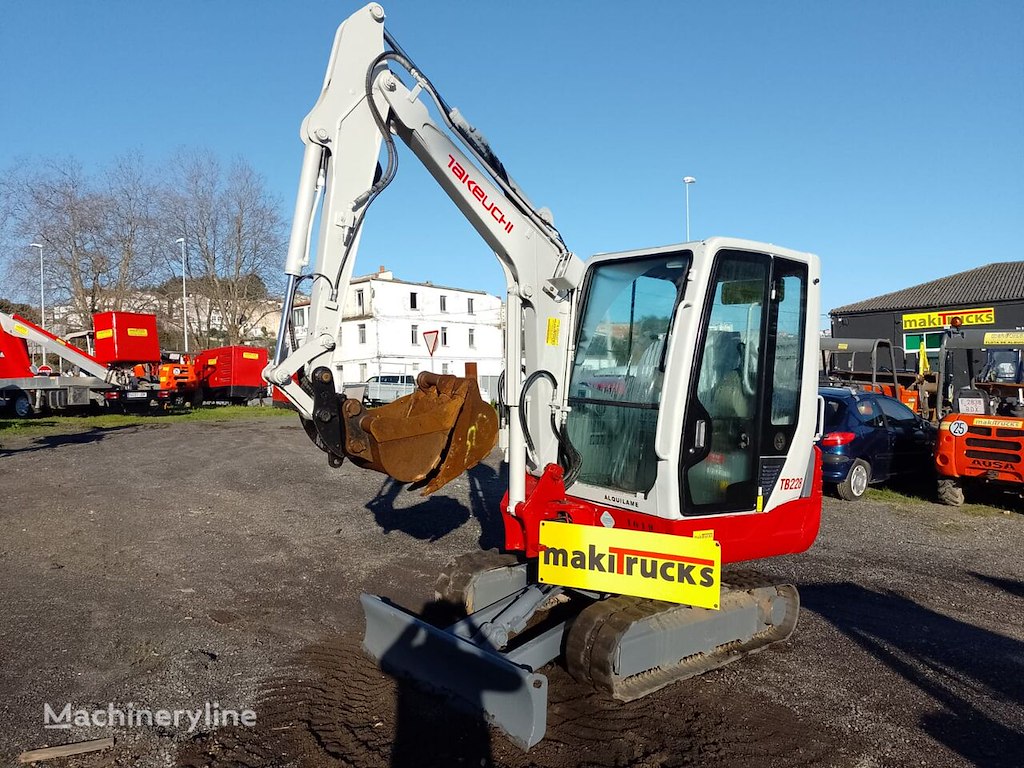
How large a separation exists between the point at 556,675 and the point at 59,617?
381 centimetres

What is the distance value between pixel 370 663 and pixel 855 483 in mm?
8510

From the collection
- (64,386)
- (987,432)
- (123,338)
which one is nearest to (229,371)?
(123,338)

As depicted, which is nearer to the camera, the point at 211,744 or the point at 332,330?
the point at 211,744

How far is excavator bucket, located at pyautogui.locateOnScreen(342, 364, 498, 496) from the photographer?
4078 mm

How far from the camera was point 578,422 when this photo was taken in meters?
5.13

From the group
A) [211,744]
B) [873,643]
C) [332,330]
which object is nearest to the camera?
[211,744]

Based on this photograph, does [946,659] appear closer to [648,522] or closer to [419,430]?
[648,522]

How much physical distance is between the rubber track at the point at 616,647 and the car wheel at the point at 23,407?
2481 cm

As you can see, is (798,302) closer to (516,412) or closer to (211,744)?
(516,412)

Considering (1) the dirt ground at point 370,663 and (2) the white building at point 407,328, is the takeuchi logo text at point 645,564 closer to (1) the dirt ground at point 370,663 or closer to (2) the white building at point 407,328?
(1) the dirt ground at point 370,663

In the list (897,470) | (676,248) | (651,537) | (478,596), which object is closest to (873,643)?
(651,537)

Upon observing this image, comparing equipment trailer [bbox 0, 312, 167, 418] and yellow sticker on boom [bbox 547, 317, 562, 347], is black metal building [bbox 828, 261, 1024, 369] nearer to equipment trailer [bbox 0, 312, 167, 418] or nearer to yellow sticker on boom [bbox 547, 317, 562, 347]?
equipment trailer [bbox 0, 312, 167, 418]

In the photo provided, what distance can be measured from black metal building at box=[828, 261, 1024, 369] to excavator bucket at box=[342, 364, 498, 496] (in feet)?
102

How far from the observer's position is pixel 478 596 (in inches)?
203
